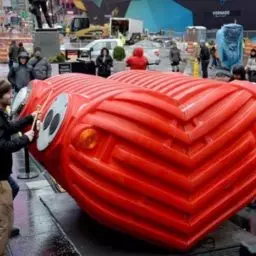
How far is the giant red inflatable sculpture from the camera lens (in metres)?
4.18

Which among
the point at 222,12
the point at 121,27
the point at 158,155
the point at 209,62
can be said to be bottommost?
the point at 209,62

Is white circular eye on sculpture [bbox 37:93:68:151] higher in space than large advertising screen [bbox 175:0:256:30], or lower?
lower

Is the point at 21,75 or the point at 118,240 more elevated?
the point at 21,75

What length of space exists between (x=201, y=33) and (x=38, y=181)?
31087 millimetres

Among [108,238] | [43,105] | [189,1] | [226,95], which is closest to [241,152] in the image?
[226,95]

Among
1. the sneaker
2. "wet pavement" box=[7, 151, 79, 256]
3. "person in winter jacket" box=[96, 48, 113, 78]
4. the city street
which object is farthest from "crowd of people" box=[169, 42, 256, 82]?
"person in winter jacket" box=[96, 48, 113, 78]

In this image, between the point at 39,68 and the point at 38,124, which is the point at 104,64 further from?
the point at 38,124

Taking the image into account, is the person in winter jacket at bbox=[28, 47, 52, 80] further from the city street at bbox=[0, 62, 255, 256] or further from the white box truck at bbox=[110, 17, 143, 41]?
the white box truck at bbox=[110, 17, 143, 41]

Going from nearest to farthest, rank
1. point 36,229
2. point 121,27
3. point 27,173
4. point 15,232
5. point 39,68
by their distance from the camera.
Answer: point 15,232
point 36,229
point 27,173
point 39,68
point 121,27

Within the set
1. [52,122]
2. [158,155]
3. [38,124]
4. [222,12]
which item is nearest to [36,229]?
→ [38,124]

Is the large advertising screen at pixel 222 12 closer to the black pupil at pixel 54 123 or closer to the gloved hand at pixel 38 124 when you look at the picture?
the gloved hand at pixel 38 124

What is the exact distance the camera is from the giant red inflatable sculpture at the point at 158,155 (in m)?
4.18

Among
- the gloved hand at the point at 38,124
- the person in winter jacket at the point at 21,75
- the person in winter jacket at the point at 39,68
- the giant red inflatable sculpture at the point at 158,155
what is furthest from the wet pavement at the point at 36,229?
the person in winter jacket at the point at 39,68

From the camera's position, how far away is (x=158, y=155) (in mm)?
4184
